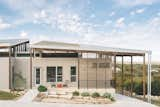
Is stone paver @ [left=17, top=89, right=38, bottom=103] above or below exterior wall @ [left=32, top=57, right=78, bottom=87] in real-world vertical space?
below

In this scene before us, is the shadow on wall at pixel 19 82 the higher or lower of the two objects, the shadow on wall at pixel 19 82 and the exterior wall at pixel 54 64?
the lower

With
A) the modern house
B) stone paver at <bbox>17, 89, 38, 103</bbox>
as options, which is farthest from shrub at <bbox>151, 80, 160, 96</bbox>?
stone paver at <bbox>17, 89, 38, 103</bbox>

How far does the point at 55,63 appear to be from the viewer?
24.8 metres

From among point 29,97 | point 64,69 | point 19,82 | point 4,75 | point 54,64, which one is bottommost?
point 29,97

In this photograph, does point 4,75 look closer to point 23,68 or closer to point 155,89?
point 23,68

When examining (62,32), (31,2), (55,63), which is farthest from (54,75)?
(62,32)

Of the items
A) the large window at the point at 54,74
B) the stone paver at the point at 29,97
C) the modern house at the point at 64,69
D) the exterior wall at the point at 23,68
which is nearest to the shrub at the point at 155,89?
the modern house at the point at 64,69

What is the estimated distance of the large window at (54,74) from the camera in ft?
81.7

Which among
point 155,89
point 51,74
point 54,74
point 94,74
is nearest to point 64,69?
point 54,74

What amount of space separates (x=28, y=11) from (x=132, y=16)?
1249 centimetres

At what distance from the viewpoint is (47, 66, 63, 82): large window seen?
81.7 ft

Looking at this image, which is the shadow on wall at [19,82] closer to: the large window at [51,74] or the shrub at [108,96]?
the large window at [51,74]

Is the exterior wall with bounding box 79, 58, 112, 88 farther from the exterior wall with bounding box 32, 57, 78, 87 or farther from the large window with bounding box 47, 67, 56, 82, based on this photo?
the large window with bounding box 47, 67, 56, 82

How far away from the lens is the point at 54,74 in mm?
24906
